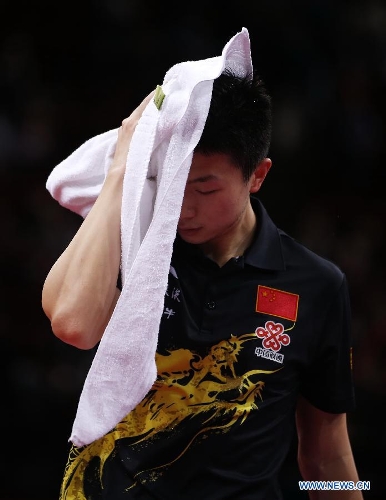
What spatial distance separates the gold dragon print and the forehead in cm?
28

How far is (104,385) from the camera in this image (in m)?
1.22

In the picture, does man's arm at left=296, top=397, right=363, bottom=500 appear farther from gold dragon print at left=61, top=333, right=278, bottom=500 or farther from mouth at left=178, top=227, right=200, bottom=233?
mouth at left=178, top=227, right=200, bottom=233

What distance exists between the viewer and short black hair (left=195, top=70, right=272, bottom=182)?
1.35 m

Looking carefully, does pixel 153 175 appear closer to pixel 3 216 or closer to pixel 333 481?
pixel 333 481

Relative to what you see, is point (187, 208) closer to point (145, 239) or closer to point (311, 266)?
point (145, 239)

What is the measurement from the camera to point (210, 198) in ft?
4.47

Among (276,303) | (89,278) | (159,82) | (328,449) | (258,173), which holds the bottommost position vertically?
(328,449)

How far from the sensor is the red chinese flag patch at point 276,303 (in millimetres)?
1446

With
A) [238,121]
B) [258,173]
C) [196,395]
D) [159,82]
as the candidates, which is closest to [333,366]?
[196,395]

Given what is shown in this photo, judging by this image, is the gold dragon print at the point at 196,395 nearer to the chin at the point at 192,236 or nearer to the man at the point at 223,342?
the man at the point at 223,342

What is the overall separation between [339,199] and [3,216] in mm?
1270

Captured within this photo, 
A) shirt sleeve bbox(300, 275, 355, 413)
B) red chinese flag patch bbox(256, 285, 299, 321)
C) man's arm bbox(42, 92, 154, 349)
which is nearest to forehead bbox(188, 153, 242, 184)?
man's arm bbox(42, 92, 154, 349)

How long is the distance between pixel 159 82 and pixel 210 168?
1.80 meters

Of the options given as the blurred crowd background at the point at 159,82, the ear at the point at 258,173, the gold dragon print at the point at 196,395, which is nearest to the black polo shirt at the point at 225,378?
the gold dragon print at the point at 196,395
